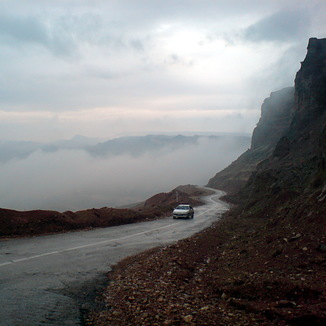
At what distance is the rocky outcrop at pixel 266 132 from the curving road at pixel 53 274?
106482 mm

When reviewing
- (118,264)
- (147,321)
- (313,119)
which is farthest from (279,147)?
(147,321)

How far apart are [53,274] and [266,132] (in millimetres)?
141063

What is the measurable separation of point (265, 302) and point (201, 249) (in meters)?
8.02

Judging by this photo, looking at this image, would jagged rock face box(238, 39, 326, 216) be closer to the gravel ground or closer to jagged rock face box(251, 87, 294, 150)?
the gravel ground

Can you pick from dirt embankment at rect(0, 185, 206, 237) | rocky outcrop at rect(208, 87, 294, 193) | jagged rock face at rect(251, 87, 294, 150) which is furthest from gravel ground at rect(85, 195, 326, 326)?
jagged rock face at rect(251, 87, 294, 150)

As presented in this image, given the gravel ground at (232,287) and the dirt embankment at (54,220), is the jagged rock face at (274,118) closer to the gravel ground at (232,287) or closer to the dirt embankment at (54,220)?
the dirt embankment at (54,220)

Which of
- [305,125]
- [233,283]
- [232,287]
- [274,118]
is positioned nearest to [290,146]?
[305,125]

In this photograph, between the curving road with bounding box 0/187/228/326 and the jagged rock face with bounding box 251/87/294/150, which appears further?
the jagged rock face with bounding box 251/87/294/150

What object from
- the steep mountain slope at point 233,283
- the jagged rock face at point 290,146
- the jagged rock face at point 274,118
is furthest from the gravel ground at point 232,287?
the jagged rock face at point 274,118

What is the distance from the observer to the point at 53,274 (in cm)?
955

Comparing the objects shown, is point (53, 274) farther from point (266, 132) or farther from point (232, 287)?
point (266, 132)

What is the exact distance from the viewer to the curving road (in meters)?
6.33

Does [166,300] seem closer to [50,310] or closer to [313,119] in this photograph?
[50,310]

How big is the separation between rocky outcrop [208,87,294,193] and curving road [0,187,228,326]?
106 metres
